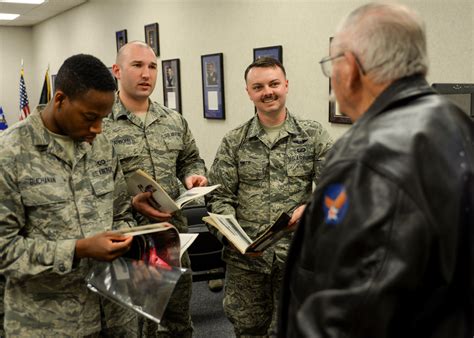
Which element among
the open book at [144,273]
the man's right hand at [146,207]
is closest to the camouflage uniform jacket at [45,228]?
the open book at [144,273]

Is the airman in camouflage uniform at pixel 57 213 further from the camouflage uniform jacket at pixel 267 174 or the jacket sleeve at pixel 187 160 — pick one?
the jacket sleeve at pixel 187 160

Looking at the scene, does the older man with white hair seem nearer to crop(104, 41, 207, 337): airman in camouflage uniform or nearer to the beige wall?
crop(104, 41, 207, 337): airman in camouflage uniform

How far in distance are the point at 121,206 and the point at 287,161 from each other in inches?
28.9

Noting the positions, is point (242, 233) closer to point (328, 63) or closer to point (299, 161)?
point (299, 161)

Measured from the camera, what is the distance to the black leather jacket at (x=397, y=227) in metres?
0.79

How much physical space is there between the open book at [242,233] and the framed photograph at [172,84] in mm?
2977

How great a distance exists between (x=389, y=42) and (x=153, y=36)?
4371mm

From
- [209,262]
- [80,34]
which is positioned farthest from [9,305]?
[80,34]

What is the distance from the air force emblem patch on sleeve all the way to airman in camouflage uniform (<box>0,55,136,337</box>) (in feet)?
2.38

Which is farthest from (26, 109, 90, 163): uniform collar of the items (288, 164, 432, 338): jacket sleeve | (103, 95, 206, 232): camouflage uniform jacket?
(288, 164, 432, 338): jacket sleeve

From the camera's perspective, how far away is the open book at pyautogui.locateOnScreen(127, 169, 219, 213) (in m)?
1.83

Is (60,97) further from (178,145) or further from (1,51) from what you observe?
(1,51)

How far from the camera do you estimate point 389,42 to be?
2.93 ft

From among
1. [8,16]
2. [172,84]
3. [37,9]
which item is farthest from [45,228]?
[8,16]
